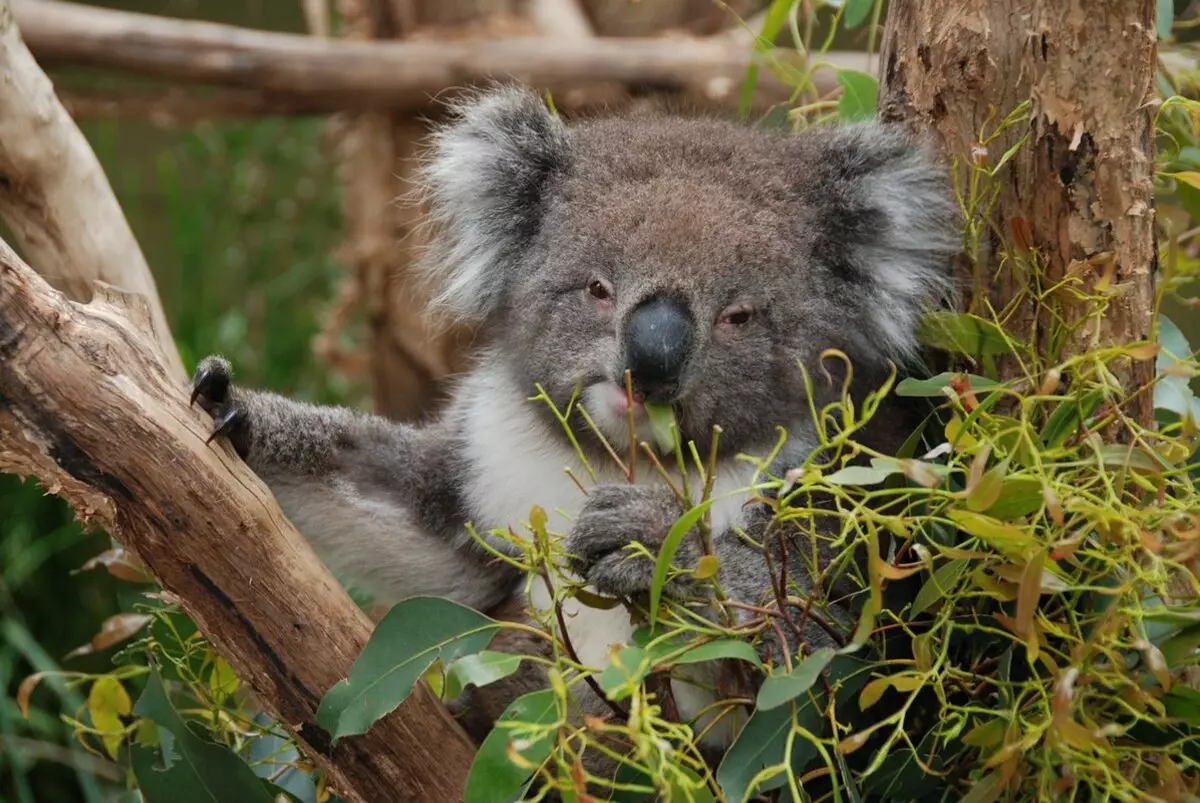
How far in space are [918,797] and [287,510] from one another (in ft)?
4.41

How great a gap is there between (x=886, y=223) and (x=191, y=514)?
1208 mm

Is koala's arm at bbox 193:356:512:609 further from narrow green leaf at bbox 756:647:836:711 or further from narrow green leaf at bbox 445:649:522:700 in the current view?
narrow green leaf at bbox 756:647:836:711

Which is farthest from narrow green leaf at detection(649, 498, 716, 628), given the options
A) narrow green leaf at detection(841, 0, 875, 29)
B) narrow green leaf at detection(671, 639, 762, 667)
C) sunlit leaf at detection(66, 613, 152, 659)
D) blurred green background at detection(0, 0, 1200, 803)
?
blurred green background at detection(0, 0, 1200, 803)

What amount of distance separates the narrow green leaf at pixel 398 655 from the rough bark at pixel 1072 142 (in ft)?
3.09

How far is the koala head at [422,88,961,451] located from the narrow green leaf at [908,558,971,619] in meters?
0.51

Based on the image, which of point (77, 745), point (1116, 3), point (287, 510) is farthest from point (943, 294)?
point (77, 745)

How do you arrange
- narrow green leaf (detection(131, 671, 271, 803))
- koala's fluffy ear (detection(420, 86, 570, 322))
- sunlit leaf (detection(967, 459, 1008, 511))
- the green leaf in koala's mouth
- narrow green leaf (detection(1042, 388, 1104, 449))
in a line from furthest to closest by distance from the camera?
koala's fluffy ear (detection(420, 86, 570, 322)) < narrow green leaf (detection(131, 671, 271, 803)) < the green leaf in koala's mouth < narrow green leaf (detection(1042, 388, 1104, 449)) < sunlit leaf (detection(967, 459, 1008, 511))

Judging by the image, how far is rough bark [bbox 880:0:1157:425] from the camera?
186 cm

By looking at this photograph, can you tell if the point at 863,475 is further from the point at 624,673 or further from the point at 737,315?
the point at 737,315

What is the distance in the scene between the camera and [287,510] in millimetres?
2551

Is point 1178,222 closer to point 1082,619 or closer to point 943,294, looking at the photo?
point 943,294

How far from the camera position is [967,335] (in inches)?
76.2

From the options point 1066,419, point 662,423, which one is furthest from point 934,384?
point 662,423

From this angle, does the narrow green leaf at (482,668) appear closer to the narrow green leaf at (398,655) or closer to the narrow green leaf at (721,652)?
the narrow green leaf at (398,655)
